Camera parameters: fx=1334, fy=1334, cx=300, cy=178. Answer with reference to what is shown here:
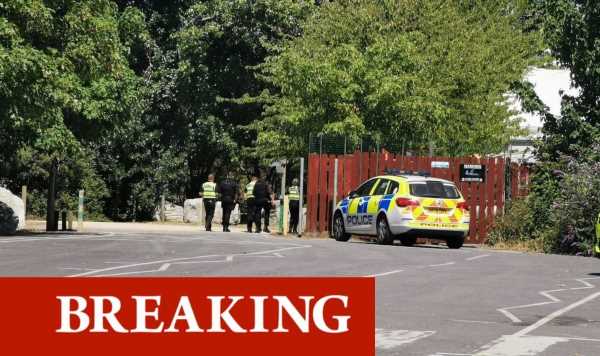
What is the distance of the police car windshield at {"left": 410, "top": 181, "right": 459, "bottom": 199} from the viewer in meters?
28.9

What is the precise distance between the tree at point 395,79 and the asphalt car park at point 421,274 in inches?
458

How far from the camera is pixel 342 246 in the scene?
27.5 metres

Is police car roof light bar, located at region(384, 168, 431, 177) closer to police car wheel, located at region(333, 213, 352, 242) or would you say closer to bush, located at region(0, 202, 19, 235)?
police car wheel, located at region(333, 213, 352, 242)

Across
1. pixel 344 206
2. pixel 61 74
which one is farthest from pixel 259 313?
pixel 61 74

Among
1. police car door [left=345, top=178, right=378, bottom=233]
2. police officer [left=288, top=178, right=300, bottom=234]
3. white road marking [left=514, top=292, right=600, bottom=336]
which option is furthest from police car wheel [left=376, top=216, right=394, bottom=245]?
white road marking [left=514, top=292, right=600, bottom=336]

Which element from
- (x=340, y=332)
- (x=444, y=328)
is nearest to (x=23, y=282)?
(x=340, y=332)

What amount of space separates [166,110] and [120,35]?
1568 centimetres

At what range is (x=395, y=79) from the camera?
39844 millimetres

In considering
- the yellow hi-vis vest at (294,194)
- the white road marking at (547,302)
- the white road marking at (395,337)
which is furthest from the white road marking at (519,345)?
the yellow hi-vis vest at (294,194)

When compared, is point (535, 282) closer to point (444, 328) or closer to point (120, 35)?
point (444, 328)

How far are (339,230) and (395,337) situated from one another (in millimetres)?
20227

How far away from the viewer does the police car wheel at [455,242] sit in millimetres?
29359

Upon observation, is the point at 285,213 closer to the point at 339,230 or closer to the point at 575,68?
the point at 339,230

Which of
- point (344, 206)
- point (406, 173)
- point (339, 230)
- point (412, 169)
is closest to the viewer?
point (406, 173)
